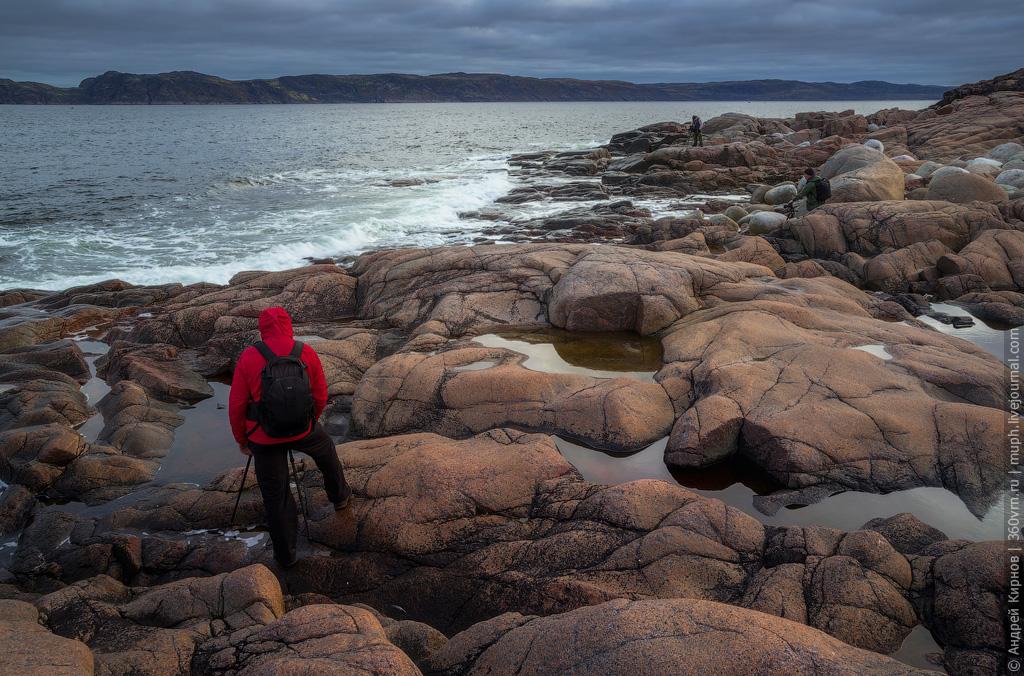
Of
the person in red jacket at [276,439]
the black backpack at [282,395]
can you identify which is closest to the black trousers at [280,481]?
the person in red jacket at [276,439]

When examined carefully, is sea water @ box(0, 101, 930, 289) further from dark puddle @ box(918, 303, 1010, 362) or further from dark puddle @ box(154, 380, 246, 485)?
dark puddle @ box(918, 303, 1010, 362)

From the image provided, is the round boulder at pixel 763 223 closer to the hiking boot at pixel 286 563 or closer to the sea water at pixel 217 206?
the sea water at pixel 217 206

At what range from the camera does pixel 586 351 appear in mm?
10469

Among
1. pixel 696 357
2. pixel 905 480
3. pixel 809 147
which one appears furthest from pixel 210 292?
pixel 809 147

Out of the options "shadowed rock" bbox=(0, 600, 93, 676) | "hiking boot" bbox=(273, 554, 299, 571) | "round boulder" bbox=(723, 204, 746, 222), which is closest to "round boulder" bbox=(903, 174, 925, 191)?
"round boulder" bbox=(723, 204, 746, 222)

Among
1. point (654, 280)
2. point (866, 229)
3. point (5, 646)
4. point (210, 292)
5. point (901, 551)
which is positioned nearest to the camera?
point (5, 646)

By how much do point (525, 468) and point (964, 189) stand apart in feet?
66.5

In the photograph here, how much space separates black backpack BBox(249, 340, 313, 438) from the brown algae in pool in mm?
4329

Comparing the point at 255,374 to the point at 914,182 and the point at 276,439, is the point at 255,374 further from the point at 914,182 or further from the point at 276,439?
the point at 914,182

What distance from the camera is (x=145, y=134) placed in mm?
84500

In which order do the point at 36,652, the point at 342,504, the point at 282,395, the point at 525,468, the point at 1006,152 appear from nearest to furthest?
1. the point at 36,652
2. the point at 282,395
3. the point at 342,504
4. the point at 525,468
5. the point at 1006,152

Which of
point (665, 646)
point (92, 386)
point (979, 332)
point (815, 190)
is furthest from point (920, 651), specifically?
point (815, 190)

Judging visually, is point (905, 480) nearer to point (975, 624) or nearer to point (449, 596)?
point (975, 624)

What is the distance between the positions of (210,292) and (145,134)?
3389 inches
